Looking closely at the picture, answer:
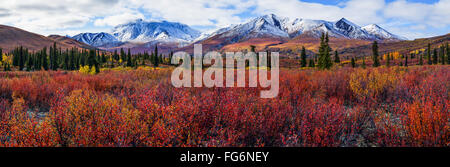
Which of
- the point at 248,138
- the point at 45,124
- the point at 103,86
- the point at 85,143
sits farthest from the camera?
the point at 103,86

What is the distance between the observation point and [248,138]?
10.8 ft

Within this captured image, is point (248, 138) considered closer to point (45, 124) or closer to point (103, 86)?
point (45, 124)

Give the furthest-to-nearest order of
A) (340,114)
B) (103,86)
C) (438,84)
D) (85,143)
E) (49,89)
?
(103,86)
(49,89)
(438,84)
(340,114)
(85,143)

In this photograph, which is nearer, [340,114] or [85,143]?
[85,143]
